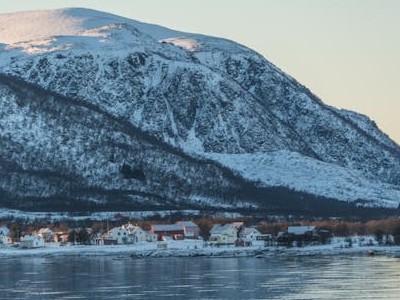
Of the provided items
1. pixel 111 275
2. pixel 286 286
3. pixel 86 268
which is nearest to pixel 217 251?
pixel 86 268

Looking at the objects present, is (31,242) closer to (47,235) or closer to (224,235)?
(47,235)

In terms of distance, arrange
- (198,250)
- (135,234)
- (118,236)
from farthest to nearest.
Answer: (135,234)
(118,236)
(198,250)

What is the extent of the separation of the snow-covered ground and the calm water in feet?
30.9

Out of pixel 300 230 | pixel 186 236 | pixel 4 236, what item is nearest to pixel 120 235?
pixel 186 236

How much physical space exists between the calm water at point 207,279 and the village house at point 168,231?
136 ft

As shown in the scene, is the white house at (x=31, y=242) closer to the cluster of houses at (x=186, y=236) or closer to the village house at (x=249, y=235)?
the cluster of houses at (x=186, y=236)

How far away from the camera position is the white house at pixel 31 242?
15225cm

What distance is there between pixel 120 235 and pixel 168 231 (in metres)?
8.71

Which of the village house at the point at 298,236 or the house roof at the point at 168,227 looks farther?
the house roof at the point at 168,227

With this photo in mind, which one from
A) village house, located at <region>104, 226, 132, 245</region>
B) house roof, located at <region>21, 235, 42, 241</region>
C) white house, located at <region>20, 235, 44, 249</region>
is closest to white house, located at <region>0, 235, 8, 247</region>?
house roof, located at <region>21, 235, 42, 241</region>

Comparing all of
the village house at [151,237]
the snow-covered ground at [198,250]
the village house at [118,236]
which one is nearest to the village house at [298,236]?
the snow-covered ground at [198,250]

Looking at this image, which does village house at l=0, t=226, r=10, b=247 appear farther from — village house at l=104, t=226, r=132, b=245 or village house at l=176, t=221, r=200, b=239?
village house at l=176, t=221, r=200, b=239

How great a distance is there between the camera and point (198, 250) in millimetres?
137750

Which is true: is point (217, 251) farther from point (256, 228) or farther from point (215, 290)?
point (215, 290)
